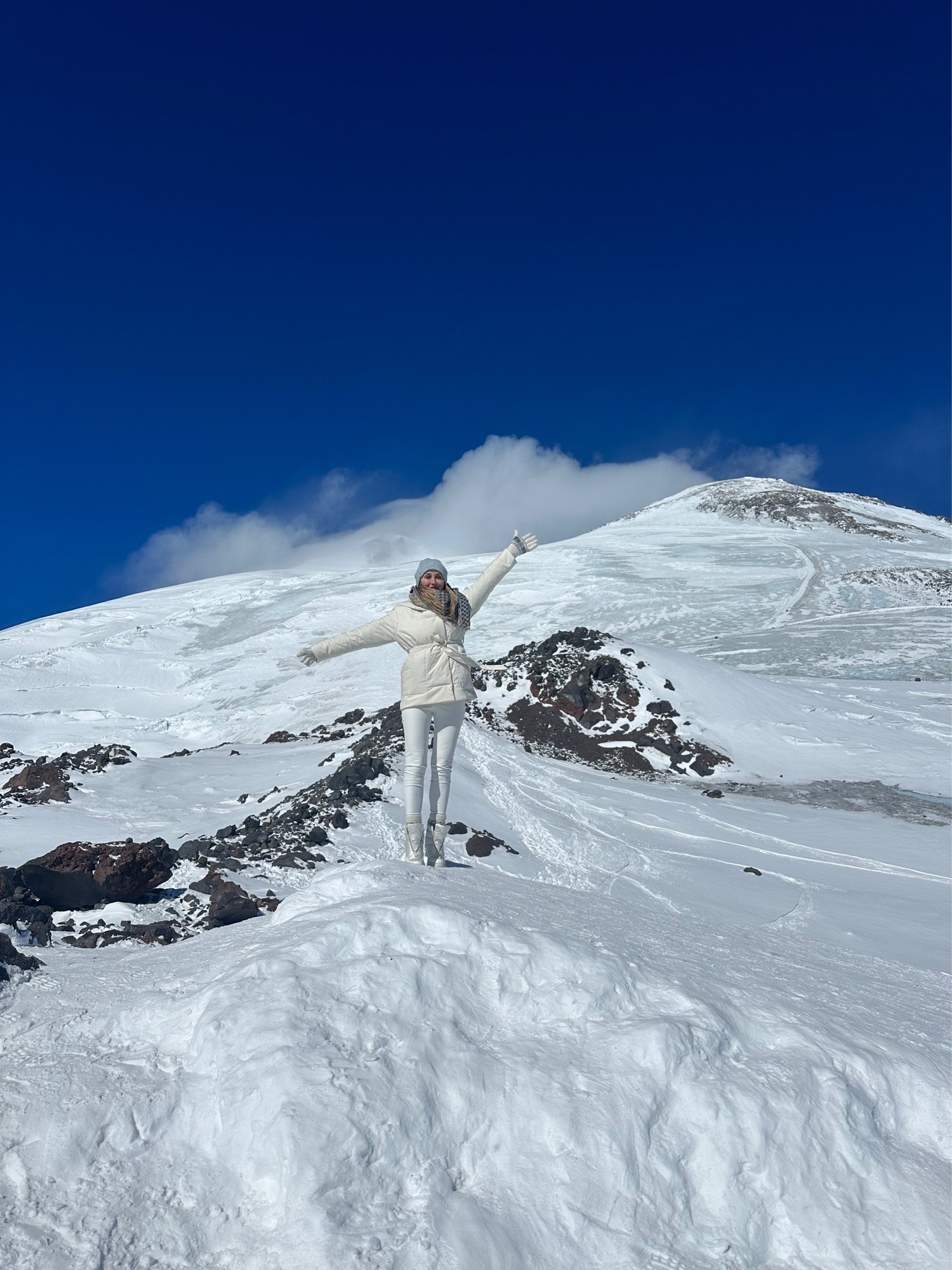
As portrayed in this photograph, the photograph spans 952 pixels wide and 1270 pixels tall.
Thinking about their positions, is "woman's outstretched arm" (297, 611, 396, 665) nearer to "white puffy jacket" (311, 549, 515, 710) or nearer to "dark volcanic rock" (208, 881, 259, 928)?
"white puffy jacket" (311, 549, 515, 710)

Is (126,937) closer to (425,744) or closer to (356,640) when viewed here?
(425,744)

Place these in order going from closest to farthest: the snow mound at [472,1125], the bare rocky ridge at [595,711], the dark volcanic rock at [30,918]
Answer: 1. the snow mound at [472,1125]
2. the dark volcanic rock at [30,918]
3. the bare rocky ridge at [595,711]

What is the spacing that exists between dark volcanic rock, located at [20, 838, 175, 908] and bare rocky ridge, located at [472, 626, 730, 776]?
32.1 feet

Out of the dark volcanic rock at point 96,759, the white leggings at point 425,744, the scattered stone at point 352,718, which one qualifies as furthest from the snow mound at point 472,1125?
the scattered stone at point 352,718

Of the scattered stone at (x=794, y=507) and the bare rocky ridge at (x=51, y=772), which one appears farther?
the scattered stone at (x=794, y=507)

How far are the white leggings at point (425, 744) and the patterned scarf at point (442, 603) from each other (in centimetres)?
65

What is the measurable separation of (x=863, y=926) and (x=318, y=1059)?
6.14 m

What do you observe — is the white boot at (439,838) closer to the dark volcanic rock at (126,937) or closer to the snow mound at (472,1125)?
the dark volcanic rock at (126,937)

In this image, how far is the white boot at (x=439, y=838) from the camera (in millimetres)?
6574

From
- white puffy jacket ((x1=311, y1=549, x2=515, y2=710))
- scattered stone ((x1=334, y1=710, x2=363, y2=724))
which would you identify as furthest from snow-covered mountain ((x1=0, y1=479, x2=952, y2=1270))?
scattered stone ((x1=334, y1=710, x2=363, y2=724))

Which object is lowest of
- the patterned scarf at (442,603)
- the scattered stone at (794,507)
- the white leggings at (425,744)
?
the white leggings at (425,744)

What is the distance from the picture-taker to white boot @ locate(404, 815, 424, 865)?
252 inches

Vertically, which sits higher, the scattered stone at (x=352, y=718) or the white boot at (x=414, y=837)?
the scattered stone at (x=352, y=718)

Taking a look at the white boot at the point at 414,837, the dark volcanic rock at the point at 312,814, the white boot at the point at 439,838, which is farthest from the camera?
the dark volcanic rock at the point at 312,814
